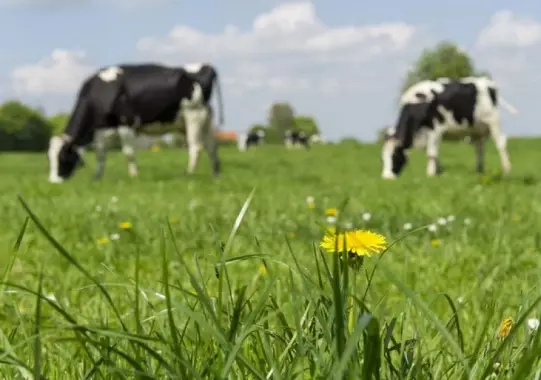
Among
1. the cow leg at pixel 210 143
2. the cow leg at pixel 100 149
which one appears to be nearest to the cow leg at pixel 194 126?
the cow leg at pixel 210 143

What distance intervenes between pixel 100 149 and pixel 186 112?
6.56 ft

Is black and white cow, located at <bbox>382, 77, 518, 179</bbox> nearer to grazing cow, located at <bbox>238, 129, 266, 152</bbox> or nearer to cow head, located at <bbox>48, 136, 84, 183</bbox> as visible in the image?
cow head, located at <bbox>48, 136, 84, 183</bbox>

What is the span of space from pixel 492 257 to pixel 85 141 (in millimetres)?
12111

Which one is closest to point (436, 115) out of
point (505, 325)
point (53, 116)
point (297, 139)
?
point (505, 325)

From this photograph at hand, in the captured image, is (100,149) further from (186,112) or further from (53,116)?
(53,116)

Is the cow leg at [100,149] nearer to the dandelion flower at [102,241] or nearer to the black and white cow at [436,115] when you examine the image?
the black and white cow at [436,115]

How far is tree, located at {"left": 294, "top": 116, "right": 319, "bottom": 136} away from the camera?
4094 inches

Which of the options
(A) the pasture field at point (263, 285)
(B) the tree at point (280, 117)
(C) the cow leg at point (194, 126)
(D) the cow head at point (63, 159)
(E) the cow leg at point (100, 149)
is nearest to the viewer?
(A) the pasture field at point (263, 285)

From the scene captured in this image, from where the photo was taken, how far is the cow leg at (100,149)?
15090 millimetres

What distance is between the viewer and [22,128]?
52.3 meters

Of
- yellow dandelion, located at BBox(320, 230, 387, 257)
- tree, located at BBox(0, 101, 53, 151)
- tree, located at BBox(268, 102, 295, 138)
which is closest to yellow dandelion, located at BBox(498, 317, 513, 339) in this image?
yellow dandelion, located at BBox(320, 230, 387, 257)

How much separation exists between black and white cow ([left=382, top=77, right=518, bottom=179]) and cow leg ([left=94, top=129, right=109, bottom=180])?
19.8 feet

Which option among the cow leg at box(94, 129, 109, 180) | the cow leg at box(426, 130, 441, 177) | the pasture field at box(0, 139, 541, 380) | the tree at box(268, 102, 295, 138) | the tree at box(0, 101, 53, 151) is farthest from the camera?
the tree at box(268, 102, 295, 138)

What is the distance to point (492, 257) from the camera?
480cm
